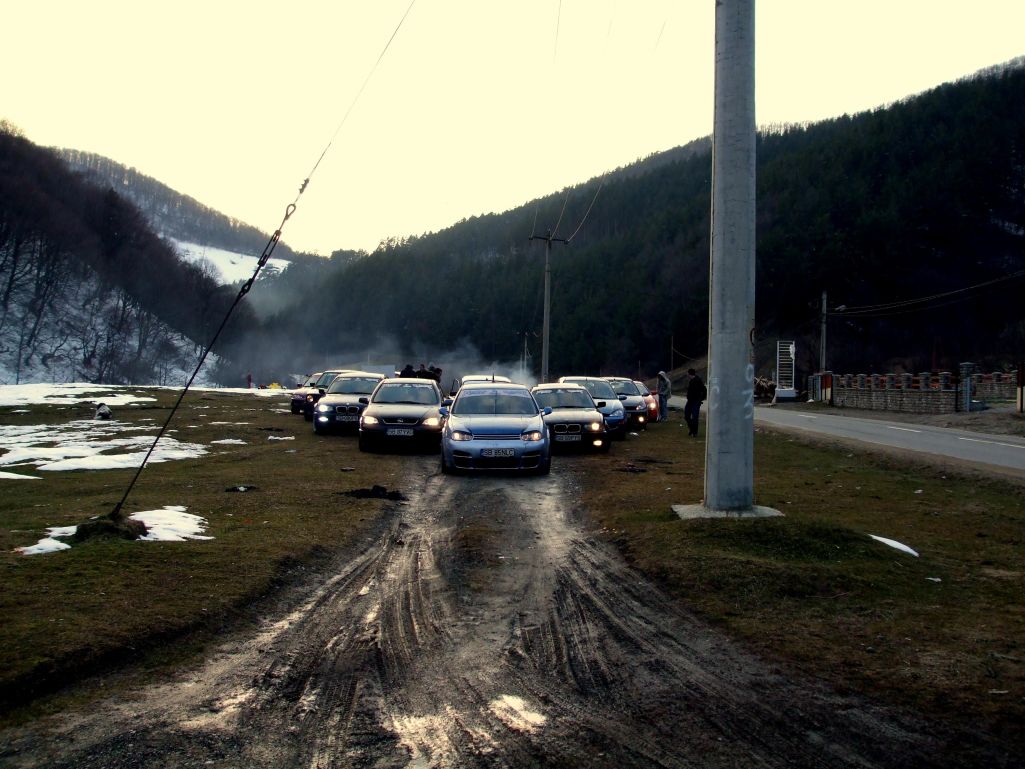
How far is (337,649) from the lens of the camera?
16.3 feet

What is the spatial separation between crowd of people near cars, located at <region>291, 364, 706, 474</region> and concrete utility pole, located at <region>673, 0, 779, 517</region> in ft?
18.4

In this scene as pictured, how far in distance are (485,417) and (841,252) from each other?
7178 cm

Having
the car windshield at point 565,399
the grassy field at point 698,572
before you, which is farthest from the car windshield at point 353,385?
the grassy field at point 698,572

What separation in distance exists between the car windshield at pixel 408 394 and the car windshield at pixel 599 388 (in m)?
5.46

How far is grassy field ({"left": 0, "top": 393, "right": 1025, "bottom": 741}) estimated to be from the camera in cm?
445

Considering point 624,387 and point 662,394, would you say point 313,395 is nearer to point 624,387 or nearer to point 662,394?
point 624,387

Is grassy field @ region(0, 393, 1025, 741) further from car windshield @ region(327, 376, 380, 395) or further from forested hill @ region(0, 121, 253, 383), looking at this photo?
forested hill @ region(0, 121, 253, 383)

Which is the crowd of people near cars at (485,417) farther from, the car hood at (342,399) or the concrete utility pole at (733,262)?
the concrete utility pole at (733,262)

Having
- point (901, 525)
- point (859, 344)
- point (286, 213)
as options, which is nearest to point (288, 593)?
point (286, 213)

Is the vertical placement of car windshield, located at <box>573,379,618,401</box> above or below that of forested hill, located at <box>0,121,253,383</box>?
below

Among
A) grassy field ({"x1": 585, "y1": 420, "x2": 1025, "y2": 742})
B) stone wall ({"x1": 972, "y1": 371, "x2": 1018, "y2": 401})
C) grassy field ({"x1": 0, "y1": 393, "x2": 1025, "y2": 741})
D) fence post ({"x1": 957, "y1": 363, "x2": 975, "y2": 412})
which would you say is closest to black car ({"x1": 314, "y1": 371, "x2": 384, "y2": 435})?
grassy field ({"x1": 0, "y1": 393, "x2": 1025, "y2": 741})

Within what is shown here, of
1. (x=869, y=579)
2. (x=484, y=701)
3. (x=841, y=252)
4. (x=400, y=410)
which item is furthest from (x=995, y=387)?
(x=484, y=701)

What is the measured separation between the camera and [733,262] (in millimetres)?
8602

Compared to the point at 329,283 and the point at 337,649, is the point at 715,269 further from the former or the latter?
the point at 329,283
